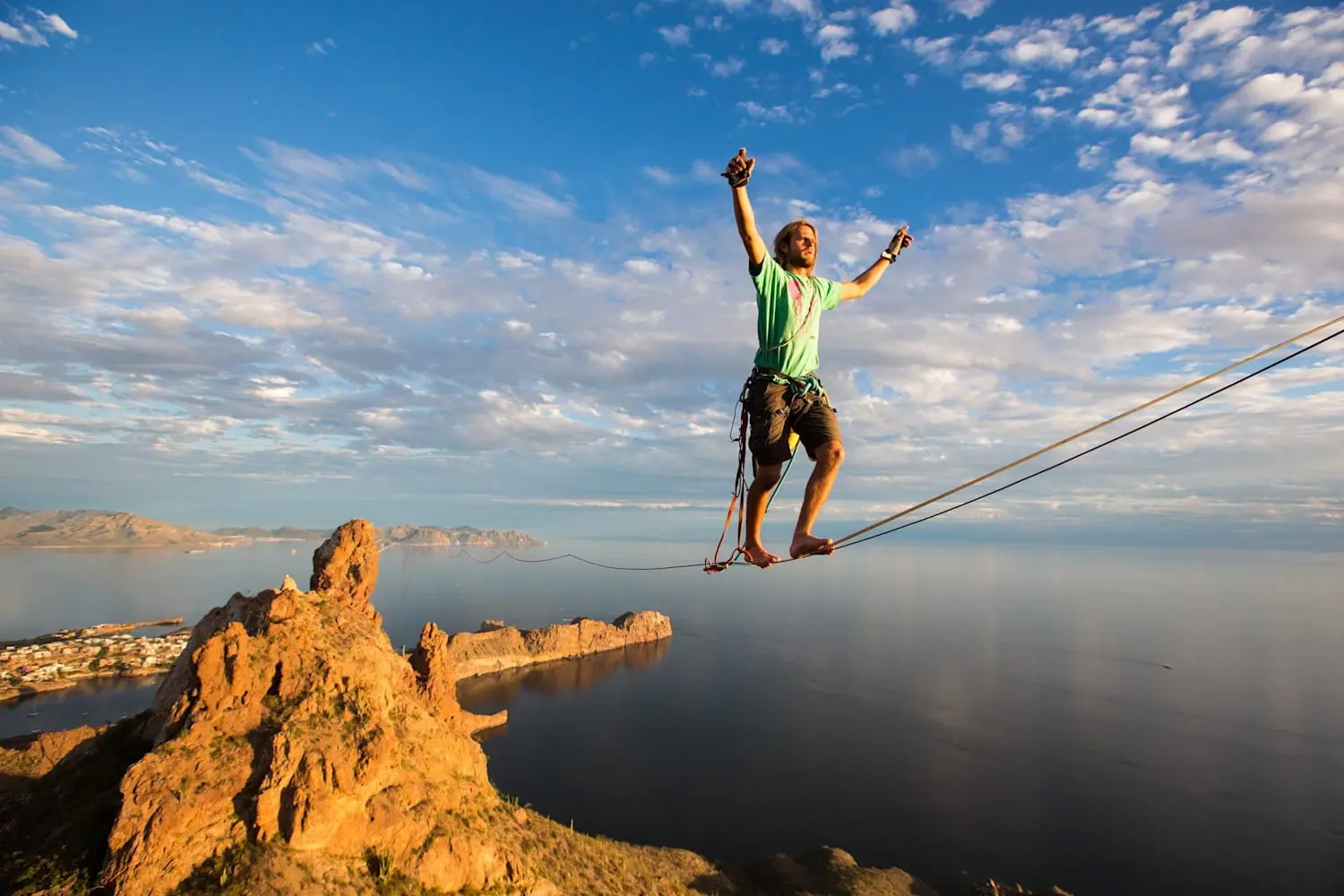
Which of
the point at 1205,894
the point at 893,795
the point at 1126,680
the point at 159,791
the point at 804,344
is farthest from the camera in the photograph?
the point at 1126,680

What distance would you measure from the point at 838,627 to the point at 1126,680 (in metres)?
61.7

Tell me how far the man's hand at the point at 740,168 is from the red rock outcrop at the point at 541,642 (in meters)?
102

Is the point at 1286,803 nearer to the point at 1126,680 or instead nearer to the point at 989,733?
the point at 989,733

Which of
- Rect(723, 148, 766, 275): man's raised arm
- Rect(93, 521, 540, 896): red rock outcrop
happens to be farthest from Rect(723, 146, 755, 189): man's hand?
Rect(93, 521, 540, 896): red rock outcrop

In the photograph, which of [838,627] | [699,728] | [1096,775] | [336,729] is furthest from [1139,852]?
[838,627]

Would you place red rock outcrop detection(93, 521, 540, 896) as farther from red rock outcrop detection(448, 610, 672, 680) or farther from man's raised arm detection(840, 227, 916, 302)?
red rock outcrop detection(448, 610, 672, 680)

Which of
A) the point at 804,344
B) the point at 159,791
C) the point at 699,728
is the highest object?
the point at 804,344

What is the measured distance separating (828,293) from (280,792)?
21996 millimetres

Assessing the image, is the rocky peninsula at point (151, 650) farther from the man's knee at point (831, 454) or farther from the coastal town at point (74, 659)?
the man's knee at point (831, 454)

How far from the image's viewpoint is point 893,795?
201 feet

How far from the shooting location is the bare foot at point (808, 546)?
19.1 ft

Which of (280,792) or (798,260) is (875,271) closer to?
(798,260)

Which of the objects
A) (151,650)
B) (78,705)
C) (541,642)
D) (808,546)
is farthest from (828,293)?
(151,650)

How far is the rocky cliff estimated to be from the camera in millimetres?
17453
